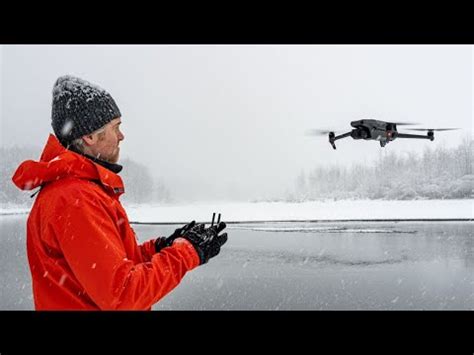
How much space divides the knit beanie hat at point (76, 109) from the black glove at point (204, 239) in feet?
1.57

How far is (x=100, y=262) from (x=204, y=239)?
439 millimetres

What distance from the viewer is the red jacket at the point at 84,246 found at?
3.82 feet

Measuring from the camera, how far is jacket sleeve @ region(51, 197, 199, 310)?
1.15m

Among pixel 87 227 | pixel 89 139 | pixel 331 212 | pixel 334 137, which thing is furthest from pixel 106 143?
pixel 331 212

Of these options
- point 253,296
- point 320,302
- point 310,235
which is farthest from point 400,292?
point 310,235

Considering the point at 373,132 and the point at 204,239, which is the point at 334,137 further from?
the point at 204,239

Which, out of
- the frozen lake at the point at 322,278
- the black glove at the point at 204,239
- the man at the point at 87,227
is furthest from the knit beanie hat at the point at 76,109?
the frozen lake at the point at 322,278

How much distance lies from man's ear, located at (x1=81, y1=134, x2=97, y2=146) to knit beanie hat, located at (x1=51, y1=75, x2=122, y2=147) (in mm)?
14

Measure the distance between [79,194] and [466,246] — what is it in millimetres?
14862

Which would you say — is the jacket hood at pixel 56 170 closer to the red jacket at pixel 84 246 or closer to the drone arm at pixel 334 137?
the red jacket at pixel 84 246

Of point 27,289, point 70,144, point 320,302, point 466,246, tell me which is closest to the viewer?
point 70,144

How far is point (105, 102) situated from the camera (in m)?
1.50

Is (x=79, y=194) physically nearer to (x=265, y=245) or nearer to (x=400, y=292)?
(x=400, y=292)

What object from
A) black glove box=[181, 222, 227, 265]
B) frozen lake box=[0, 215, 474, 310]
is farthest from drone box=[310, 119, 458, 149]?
black glove box=[181, 222, 227, 265]
